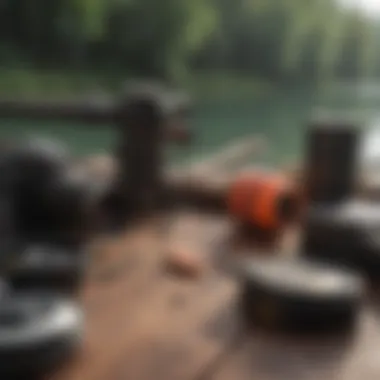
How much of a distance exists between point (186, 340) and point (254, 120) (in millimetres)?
890

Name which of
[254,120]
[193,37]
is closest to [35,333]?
[193,37]

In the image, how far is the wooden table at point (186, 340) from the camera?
1.09 feet

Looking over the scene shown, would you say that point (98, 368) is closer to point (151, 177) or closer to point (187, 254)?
point (187, 254)

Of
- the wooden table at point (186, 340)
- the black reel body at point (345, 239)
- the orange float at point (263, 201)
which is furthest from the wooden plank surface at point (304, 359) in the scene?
the orange float at point (263, 201)

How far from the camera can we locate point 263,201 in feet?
1.98

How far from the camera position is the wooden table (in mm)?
334

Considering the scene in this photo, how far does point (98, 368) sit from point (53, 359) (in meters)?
0.02

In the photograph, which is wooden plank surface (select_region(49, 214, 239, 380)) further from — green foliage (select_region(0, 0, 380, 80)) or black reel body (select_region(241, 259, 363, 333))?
green foliage (select_region(0, 0, 380, 80))

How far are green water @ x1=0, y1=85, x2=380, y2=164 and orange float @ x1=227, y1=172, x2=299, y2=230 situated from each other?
0.96 ft

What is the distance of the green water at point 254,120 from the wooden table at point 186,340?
45 centimetres

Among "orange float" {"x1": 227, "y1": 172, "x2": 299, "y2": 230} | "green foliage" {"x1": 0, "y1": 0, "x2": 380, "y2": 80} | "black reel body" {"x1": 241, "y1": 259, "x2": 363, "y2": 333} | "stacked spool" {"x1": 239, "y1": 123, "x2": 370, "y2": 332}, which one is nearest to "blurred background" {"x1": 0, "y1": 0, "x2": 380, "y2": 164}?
"green foliage" {"x1": 0, "y1": 0, "x2": 380, "y2": 80}

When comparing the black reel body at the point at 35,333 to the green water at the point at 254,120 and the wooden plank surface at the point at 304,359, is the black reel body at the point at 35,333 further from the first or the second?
the green water at the point at 254,120

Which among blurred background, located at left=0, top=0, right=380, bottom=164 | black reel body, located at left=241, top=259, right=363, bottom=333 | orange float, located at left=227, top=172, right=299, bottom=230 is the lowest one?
black reel body, located at left=241, top=259, right=363, bottom=333

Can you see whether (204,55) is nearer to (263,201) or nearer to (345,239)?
(263,201)
